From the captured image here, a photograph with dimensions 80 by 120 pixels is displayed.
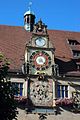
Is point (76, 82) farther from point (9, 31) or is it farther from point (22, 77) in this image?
point (9, 31)

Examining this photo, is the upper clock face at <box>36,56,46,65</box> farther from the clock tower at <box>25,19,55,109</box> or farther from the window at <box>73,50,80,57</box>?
the window at <box>73,50,80,57</box>

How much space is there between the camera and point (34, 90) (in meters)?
28.6

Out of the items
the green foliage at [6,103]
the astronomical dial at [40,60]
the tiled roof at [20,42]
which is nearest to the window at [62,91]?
the astronomical dial at [40,60]

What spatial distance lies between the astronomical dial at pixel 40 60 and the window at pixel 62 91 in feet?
6.90

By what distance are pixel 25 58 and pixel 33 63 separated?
867 millimetres

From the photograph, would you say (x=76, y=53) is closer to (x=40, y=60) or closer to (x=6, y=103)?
(x=40, y=60)

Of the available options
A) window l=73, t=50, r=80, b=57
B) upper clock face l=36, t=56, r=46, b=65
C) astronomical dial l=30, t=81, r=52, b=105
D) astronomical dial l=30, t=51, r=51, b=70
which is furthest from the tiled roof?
astronomical dial l=30, t=81, r=52, b=105

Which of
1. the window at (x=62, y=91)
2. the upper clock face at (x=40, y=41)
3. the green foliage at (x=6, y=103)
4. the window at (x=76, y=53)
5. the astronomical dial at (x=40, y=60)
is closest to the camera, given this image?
the green foliage at (x=6, y=103)

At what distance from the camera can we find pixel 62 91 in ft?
96.7

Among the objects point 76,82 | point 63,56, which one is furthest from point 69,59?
point 76,82

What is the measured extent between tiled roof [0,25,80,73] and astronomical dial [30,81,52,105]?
2300 mm

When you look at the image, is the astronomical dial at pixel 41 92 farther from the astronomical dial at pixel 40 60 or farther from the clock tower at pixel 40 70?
the astronomical dial at pixel 40 60

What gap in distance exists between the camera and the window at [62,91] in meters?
29.2

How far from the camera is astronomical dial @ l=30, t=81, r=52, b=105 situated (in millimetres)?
28344
